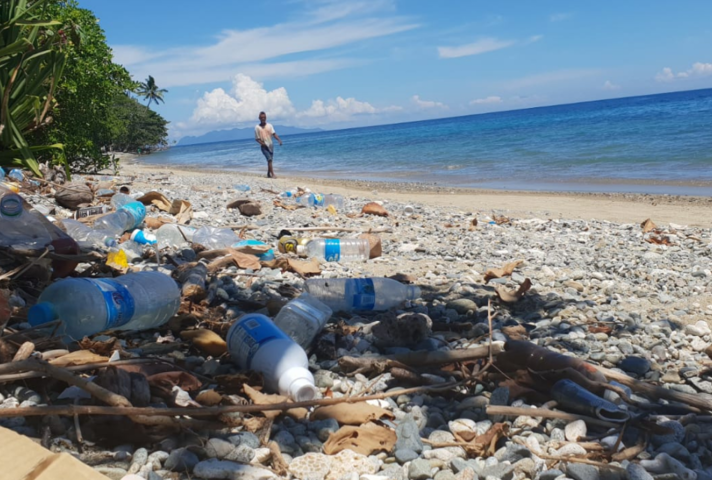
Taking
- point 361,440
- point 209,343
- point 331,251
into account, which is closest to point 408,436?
point 361,440

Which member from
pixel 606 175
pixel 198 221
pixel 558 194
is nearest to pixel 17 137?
pixel 198 221

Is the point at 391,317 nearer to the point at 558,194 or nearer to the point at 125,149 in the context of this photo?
the point at 558,194

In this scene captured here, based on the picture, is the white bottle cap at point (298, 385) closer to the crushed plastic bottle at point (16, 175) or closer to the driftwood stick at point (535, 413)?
the driftwood stick at point (535, 413)

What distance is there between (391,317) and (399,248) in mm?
2759

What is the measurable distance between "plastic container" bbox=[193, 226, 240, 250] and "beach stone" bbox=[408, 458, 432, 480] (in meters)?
3.70

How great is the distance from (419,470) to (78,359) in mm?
1363

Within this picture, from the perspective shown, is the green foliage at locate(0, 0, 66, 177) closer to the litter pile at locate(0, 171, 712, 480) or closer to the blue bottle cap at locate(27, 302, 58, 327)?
the litter pile at locate(0, 171, 712, 480)

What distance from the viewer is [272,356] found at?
2408 mm

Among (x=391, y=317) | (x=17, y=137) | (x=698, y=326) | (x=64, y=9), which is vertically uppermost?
(x=64, y=9)

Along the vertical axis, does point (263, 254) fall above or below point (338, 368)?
above

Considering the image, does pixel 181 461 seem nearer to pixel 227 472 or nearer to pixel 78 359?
pixel 227 472

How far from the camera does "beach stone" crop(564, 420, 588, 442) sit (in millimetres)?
2137

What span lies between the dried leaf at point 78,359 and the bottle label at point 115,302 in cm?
27

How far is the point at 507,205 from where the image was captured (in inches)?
443
